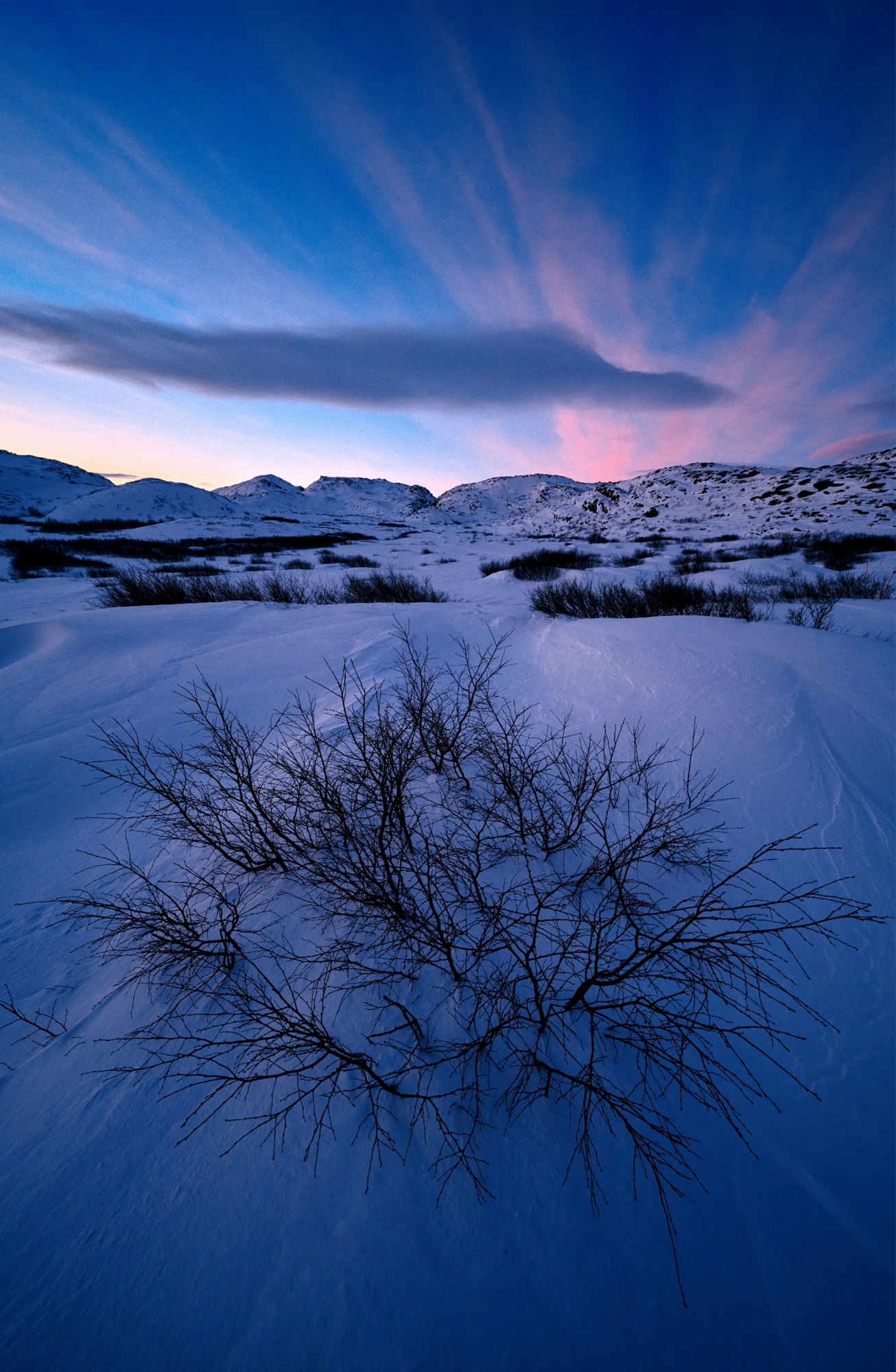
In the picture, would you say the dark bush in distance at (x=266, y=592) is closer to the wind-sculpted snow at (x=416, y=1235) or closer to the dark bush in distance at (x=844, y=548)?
the wind-sculpted snow at (x=416, y=1235)

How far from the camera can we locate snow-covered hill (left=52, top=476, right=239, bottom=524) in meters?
45.6

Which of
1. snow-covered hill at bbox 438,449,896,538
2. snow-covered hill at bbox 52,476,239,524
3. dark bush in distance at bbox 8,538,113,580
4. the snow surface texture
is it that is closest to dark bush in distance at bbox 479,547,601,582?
the snow surface texture

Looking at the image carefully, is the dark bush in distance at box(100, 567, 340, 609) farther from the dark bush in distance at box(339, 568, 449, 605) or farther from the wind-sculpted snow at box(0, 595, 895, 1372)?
the wind-sculpted snow at box(0, 595, 895, 1372)

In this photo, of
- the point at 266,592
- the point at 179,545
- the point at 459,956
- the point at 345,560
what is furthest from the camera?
the point at 179,545

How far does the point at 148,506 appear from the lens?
51594mm

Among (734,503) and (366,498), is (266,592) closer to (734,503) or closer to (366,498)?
(734,503)

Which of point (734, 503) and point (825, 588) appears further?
point (734, 503)

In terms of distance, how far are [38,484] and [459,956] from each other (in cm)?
9576

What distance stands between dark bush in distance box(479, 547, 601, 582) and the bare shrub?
33.1ft

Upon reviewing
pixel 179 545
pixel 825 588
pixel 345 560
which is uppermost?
pixel 179 545

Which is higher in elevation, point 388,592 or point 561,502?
point 561,502

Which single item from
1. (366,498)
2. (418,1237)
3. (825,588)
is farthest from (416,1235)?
(366,498)

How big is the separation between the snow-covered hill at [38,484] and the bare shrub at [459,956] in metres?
63.7

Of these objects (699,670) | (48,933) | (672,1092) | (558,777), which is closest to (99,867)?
(48,933)
